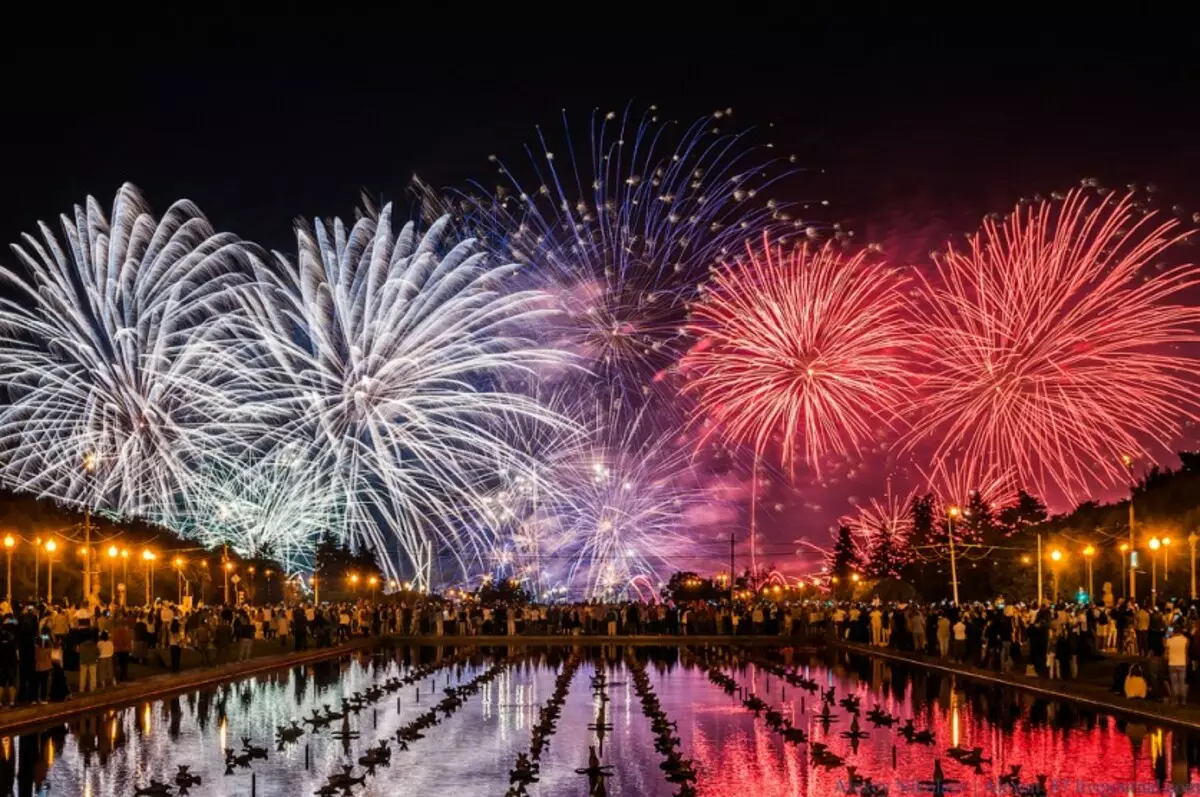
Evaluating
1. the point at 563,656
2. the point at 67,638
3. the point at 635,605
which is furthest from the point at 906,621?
the point at 67,638

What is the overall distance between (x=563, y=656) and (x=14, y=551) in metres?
27.5

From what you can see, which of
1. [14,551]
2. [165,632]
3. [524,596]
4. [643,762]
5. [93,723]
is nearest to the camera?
[643,762]

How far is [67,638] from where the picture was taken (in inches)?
1463

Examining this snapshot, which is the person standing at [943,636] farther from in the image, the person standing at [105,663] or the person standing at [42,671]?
the person standing at [42,671]

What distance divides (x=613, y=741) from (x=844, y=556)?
149 metres

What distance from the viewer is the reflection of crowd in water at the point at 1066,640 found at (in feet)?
106

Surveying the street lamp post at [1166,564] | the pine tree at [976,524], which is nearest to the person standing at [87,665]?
the street lamp post at [1166,564]

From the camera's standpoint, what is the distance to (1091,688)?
35062 millimetres

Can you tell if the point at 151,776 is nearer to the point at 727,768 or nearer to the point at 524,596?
the point at 727,768

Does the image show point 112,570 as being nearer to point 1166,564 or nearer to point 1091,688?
point 1166,564

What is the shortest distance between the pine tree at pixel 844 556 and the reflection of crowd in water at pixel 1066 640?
113258 millimetres

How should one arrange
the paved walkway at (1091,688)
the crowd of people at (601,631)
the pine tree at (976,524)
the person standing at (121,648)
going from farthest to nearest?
the pine tree at (976,524) → the person standing at (121,648) → the crowd of people at (601,631) → the paved walkway at (1091,688)

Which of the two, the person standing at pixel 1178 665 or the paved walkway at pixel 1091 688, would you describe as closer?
the paved walkway at pixel 1091 688

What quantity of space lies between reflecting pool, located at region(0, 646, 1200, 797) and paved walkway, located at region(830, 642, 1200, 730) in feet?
2.32
